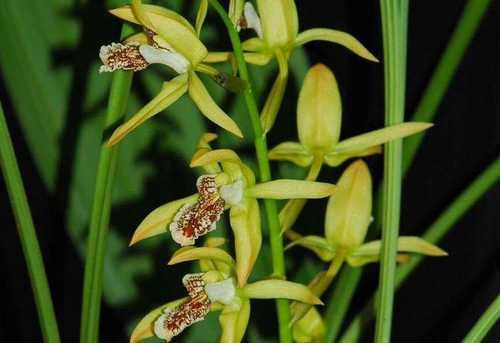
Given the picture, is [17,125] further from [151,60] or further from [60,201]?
[151,60]

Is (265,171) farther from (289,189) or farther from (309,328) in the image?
(309,328)

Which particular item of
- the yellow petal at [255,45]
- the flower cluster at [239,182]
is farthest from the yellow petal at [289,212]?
the yellow petal at [255,45]

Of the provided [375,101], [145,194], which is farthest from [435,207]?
[145,194]

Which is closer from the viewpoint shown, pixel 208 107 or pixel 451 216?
pixel 208 107

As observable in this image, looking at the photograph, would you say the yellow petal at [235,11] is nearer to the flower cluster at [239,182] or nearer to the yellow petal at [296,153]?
the flower cluster at [239,182]

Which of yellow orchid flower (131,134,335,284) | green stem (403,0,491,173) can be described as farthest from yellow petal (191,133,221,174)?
green stem (403,0,491,173)

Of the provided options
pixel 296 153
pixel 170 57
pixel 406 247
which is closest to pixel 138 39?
pixel 170 57
